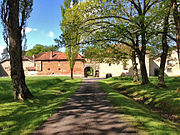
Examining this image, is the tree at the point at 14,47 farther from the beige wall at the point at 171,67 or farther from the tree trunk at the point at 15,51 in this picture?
the beige wall at the point at 171,67

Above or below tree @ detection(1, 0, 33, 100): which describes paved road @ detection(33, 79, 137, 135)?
below

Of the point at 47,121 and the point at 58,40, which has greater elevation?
the point at 58,40

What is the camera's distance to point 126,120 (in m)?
4.65

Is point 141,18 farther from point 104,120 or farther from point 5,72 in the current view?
point 5,72

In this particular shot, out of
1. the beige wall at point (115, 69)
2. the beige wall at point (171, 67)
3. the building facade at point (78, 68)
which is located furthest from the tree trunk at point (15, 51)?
the beige wall at point (171, 67)

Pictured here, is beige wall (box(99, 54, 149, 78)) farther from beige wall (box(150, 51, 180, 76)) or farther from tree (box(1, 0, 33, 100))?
tree (box(1, 0, 33, 100))

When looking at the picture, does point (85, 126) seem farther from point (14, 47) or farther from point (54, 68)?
point (54, 68)

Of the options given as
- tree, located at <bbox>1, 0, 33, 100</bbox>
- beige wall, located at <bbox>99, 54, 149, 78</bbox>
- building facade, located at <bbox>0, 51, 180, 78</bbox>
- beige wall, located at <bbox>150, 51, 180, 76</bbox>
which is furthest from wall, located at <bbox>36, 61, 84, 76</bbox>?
tree, located at <bbox>1, 0, 33, 100</bbox>

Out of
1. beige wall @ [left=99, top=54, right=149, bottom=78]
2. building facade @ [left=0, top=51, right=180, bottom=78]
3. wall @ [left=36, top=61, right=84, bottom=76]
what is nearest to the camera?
beige wall @ [left=99, top=54, right=149, bottom=78]

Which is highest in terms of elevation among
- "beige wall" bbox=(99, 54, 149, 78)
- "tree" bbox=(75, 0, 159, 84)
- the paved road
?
"tree" bbox=(75, 0, 159, 84)

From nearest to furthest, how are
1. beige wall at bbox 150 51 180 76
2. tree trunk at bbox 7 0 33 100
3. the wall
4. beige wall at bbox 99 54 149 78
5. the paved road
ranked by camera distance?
the paved road → tree trunk at bbox 7 0 33 100 → beige wall at bbox 150 51 180 76 → beige wall at bbox 99 54 149 78 → the wall

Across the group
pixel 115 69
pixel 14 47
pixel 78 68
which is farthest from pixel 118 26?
pixel 78 68

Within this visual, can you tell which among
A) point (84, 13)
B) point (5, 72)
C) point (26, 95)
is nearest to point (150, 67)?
point (84, 13)

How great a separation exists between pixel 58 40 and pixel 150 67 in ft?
121
